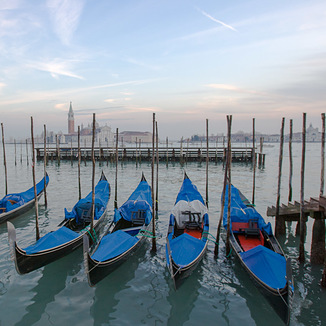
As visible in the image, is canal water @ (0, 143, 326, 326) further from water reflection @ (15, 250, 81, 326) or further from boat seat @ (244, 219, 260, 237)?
boat seat @ (244, 219, 260, 237)

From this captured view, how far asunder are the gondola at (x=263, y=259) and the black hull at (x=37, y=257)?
3214 mm

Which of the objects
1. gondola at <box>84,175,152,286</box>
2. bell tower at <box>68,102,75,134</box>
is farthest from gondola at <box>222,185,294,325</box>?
bell tower at <box>68,102,75,134</box>

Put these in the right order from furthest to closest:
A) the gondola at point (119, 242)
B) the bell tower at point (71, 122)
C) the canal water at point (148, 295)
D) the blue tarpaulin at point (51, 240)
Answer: the bell tower at point (71, 122)
the blue tarpaulin at point (51, 240)
the gondola at point (119, 242)
the canal water at point (148, 295)

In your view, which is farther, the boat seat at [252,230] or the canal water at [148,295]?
the boat seat at [252,230]

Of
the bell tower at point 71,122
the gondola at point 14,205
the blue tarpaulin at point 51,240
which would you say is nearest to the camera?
the blue tarpaulin at point 51,240

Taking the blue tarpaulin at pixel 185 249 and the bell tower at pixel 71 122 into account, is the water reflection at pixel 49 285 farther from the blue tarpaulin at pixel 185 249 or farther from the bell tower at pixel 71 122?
the bell tower at pixel 71 122

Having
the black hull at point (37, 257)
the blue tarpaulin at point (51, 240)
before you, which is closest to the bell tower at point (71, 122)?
the blue tarpaulin at point (51, 240)

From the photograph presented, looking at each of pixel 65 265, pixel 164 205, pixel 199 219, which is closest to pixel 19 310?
pixel 65 265

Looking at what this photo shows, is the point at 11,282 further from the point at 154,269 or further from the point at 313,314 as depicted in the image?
the point at 313,314

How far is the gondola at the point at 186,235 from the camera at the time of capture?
14.7ft

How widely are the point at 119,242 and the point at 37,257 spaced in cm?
142

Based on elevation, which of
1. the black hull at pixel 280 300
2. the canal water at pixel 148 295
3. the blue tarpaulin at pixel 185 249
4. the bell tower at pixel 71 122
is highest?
the bell tower at pixel 71 122

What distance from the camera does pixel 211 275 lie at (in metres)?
5.24

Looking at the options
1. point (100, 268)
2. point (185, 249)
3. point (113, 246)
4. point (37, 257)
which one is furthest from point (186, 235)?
point (37, 257)
